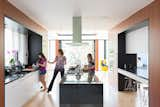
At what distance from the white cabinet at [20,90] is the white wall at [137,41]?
348 cm

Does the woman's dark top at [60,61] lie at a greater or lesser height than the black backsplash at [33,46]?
lesser

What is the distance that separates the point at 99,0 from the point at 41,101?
11.5 feet

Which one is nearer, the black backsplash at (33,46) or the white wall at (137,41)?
the white wall at (137,41)

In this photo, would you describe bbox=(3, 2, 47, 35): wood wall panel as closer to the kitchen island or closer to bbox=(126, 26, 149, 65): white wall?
the kitchen island

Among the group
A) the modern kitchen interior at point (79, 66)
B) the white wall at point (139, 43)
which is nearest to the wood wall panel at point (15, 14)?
the modern kitchen interior at point (79, 66)

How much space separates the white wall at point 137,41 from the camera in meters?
6.31

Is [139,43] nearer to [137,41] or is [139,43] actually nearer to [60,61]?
[137,41]

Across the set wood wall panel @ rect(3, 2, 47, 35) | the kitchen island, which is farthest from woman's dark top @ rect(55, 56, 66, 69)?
the kitchen island

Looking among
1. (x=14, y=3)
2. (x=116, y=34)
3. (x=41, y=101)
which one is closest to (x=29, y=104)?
(x=41, y=101)

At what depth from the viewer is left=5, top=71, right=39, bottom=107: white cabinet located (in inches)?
170

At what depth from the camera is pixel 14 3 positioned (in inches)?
161

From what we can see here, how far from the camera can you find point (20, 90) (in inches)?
207

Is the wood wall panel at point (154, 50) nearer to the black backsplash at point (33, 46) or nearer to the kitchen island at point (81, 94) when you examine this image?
the kitchen island at point (81, 94)

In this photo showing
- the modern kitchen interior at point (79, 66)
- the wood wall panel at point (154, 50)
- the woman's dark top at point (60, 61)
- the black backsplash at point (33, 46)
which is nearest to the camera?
the wood wall panel at point (154, 50)
